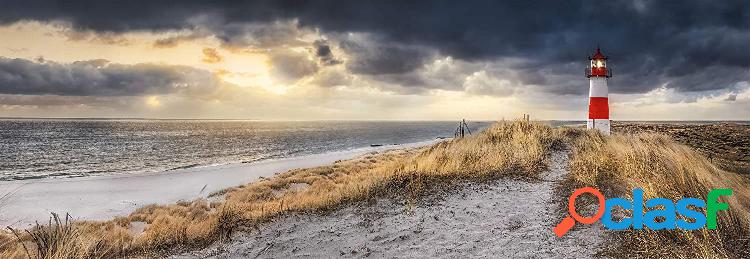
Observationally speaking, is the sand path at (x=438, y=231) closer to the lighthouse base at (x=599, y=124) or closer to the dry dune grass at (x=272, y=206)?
the dry dune grass at (x=272, y=206)

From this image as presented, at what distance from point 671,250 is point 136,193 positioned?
24.5 m

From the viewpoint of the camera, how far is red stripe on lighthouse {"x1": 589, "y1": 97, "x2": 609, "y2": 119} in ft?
72.1

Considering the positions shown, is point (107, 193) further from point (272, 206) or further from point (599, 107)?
point (599, 107)

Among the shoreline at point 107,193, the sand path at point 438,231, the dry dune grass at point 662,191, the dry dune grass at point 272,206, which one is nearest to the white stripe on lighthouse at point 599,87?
the dry dune grass at point 272,206

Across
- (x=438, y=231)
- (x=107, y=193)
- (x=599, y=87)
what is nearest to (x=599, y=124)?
(x=599, y=87)

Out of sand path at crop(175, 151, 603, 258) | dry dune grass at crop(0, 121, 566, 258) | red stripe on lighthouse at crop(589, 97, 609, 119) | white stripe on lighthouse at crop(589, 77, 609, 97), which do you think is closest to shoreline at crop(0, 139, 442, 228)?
dry dune grass at crop(0, 121, 566, 258)

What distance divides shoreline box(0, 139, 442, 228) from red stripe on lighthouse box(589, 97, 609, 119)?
19538mm

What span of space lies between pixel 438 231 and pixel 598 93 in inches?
716

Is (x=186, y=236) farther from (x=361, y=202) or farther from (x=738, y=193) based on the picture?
(x=738, y=193)

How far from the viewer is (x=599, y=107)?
22.0m

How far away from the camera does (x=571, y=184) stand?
29.9ft

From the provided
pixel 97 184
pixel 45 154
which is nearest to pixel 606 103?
pixel 97 184

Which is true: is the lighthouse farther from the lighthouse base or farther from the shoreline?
the shoreline

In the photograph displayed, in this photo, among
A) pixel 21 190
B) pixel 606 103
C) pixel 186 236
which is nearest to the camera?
pixel 186 236
